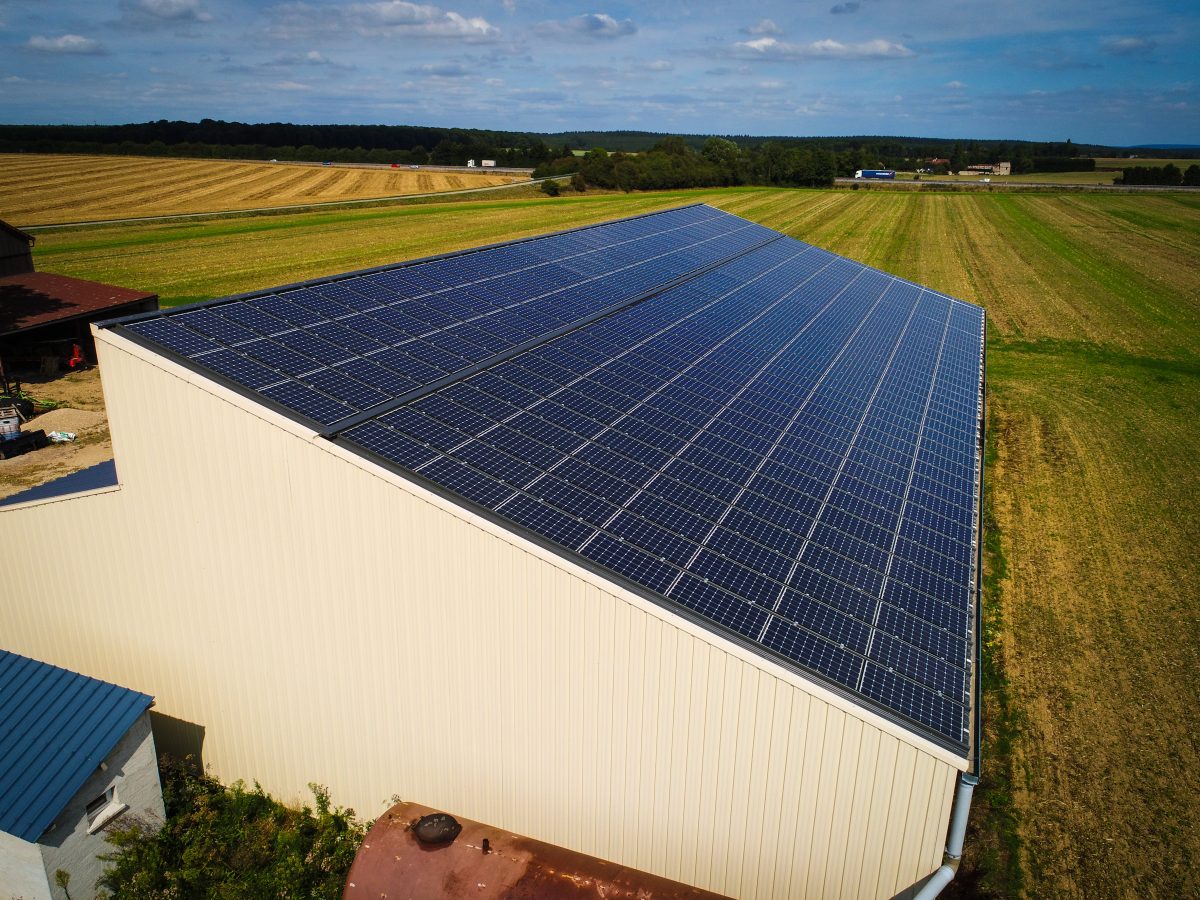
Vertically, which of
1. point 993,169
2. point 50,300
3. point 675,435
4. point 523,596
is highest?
point 993,169

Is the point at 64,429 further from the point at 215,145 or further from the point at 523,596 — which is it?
the point at 215,145

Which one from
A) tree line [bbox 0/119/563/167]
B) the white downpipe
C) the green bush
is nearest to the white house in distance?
the green bush

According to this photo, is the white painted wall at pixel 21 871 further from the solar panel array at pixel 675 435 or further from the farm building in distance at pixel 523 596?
the solar panel array at pixel 675 435

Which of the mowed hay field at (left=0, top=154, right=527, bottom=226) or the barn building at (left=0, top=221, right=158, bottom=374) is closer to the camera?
the barn building at (left=0, top=221, right=158, bottom=374)

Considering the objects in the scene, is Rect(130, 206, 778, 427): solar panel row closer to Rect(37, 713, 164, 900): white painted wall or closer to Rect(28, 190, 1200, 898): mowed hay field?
Rect(37, 713, 164, 900): white painted wall

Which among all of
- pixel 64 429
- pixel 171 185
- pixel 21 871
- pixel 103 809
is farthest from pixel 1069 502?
pixel 171 185

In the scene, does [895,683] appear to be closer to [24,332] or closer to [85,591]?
[85,591]

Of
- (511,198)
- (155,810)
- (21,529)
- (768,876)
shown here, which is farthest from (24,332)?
(511,198)
